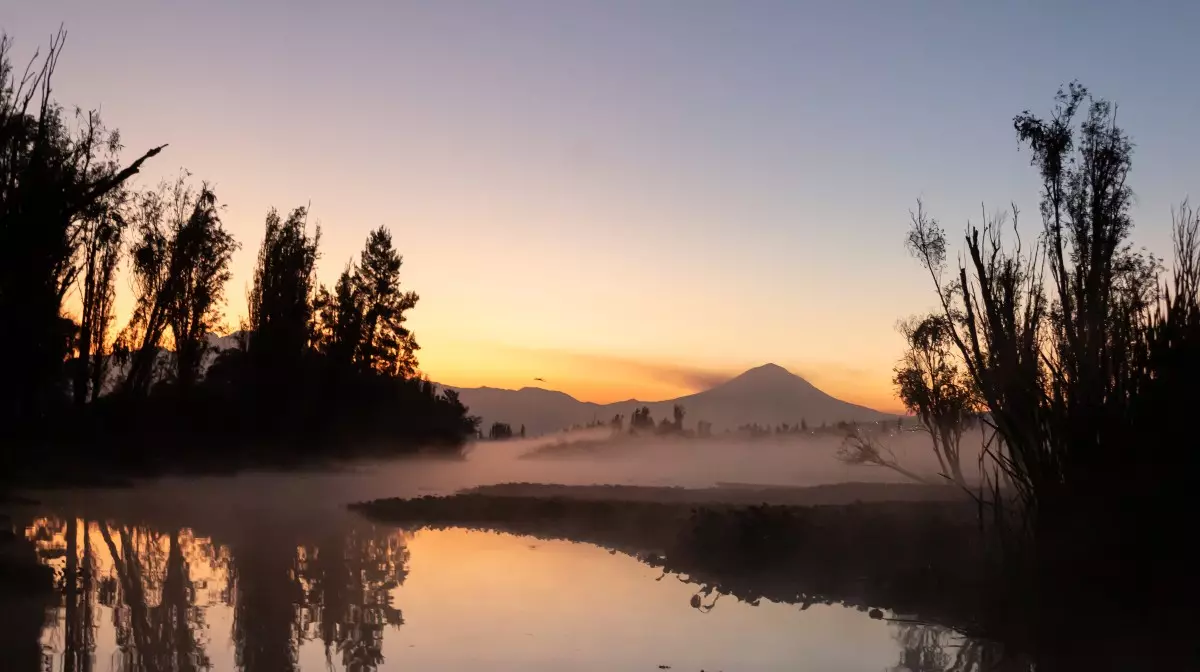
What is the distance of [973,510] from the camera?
19203mm

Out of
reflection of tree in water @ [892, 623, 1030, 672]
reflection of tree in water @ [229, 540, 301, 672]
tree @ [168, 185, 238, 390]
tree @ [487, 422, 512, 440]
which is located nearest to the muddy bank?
reflection of tree in water @ [892, 623, 1030, 672]

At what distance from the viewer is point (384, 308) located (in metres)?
62.0

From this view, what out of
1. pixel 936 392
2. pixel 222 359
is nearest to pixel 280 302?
pixel 222 359

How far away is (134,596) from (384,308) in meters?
49.7

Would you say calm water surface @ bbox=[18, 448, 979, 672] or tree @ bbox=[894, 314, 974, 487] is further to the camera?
tree @ bbox=[894, 314, 974, 487]

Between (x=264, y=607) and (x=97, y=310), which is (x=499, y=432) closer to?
(x=97, y=310)

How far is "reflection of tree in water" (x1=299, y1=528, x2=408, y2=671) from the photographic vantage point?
34.3 ft

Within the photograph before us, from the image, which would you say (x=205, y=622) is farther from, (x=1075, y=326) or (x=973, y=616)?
(x=1075, y=326)

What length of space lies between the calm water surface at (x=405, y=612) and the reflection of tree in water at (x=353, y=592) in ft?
0.11

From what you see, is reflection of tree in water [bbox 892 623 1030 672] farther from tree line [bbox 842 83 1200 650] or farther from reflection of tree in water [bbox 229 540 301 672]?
reflection of tree in water [bbox 229 540 301 672]

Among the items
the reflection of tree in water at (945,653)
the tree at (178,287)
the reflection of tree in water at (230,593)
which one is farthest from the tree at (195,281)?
the reflection of tree in water at (945,653)

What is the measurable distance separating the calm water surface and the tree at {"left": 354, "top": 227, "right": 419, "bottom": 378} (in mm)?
39381

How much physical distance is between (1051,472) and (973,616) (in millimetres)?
2001

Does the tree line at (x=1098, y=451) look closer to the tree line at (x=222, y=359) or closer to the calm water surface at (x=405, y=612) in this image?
the calm water surface at (x=405, y=612)
